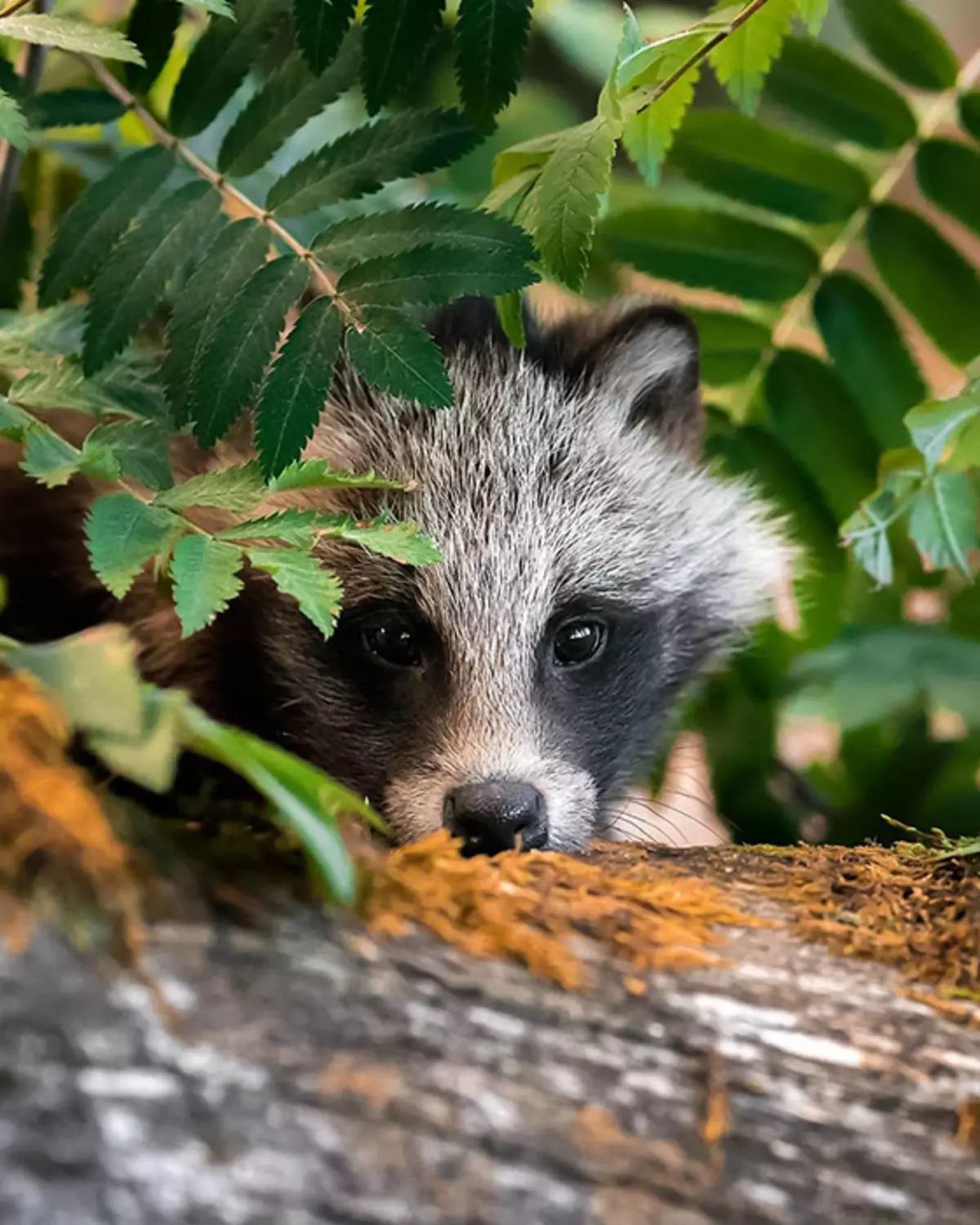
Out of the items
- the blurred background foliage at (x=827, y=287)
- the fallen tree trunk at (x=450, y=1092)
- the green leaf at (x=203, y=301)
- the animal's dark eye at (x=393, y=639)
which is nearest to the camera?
the fallen tree trunk at (x=450, y=1092)

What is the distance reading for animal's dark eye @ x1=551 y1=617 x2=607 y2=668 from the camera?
2688 millimetres

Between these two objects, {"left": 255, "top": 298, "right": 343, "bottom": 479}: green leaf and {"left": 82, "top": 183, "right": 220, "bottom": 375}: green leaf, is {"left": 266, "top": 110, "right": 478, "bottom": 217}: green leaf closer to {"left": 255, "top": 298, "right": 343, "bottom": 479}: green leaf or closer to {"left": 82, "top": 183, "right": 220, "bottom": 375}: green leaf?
{"left": 82, "top": 183, "right": 220, "bottom": 375}: green leaf

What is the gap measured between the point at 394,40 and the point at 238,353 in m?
0.57

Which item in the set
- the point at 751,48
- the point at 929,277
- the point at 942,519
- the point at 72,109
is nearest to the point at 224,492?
the point at 72,109

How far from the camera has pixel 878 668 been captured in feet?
10.00

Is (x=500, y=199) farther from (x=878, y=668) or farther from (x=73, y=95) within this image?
(x=878, y=668)

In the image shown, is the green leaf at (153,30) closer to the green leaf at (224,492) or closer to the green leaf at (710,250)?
the green leaf at (224,492)

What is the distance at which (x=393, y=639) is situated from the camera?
257 centimetres

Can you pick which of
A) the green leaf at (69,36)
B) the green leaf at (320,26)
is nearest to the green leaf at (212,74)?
the green leaf at (320,26)

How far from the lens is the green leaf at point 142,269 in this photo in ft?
6.89

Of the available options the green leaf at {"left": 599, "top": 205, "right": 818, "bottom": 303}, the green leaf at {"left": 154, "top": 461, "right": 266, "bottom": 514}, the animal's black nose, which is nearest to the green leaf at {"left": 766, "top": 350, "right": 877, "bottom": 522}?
the green leaf at {"left": 599, "top": 205, "right": 818, "bottom": 303}

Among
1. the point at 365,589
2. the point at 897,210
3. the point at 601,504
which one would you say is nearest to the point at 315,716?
the point at 365,589

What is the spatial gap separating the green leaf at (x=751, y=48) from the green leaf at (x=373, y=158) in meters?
0.45

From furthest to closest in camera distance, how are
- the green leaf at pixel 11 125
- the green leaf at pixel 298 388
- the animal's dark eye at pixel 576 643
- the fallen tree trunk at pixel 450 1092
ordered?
the animal's dark eye at pixel 576 643, the green leaf at pixel 298 388, the green leaf at pixel 11 125, the fallen tree trunk at pixel 450 1092
